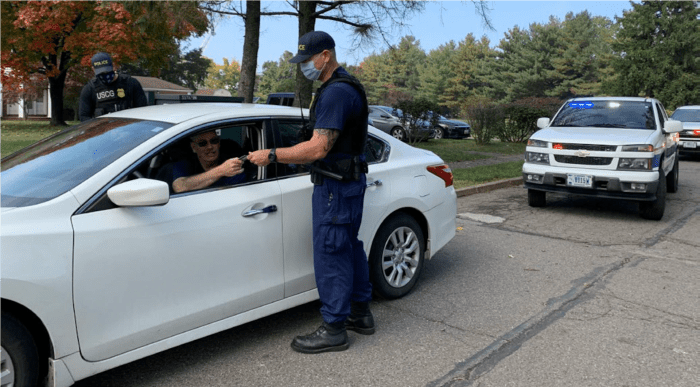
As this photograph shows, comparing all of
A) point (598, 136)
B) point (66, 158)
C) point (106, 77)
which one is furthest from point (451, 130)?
point (66, 158)

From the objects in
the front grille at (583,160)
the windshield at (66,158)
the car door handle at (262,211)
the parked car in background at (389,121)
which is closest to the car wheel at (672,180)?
the front grille at (583,160)

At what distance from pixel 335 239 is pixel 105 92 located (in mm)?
3535

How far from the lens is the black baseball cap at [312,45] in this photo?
3.63 m

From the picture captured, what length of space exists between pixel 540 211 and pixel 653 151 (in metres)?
1.72

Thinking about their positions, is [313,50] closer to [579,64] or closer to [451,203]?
[451,203]

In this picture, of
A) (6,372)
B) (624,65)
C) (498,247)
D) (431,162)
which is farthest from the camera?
(624,65)

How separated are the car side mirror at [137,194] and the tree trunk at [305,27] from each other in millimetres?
9473

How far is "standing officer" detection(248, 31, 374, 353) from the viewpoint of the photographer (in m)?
3.51

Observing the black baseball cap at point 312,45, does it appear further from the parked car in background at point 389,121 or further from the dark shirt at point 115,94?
the parked car in background at point 389,121

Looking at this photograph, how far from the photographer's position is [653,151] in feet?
25.1

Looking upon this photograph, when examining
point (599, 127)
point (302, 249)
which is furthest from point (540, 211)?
point (302, 249)

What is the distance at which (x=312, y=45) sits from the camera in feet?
11.9

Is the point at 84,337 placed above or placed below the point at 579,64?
below

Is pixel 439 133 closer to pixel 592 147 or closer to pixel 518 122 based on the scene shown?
pixel 518 122
